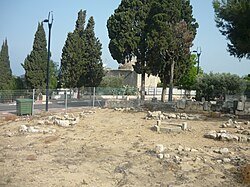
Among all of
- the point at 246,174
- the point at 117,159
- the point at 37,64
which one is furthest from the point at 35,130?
the point at 37,64

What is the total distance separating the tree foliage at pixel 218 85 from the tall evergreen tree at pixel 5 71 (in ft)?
74.6

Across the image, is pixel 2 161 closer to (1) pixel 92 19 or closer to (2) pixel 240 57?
(2) pixel 240 57

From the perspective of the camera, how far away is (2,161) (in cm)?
959

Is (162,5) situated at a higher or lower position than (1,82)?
higher

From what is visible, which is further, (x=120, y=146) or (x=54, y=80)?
(x=54, y=80)

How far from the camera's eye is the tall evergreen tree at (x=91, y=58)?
1560 inches

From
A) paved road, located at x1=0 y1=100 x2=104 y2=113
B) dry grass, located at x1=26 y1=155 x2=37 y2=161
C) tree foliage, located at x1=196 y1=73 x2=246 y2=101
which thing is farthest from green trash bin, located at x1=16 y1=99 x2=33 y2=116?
tree foliage, located at x1=196 y1=73 x2=246 y2=101

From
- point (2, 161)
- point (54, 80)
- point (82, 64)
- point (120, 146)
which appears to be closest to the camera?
point (2, 161)

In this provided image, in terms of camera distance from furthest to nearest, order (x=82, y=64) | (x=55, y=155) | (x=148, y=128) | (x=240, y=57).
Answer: (x=82, y=64) < (x=240, y=57) < (x=148, y=128) < (x=55, y=155)

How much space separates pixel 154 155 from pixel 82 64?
29.3 m

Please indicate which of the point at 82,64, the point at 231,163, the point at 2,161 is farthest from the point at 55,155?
the point at 82,64

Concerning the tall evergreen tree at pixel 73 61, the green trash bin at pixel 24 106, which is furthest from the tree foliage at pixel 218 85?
the green trash bin at pixel 24 106

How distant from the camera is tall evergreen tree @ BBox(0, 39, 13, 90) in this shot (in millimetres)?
39275

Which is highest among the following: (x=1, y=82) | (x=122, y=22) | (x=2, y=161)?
(x=122, y=22)
